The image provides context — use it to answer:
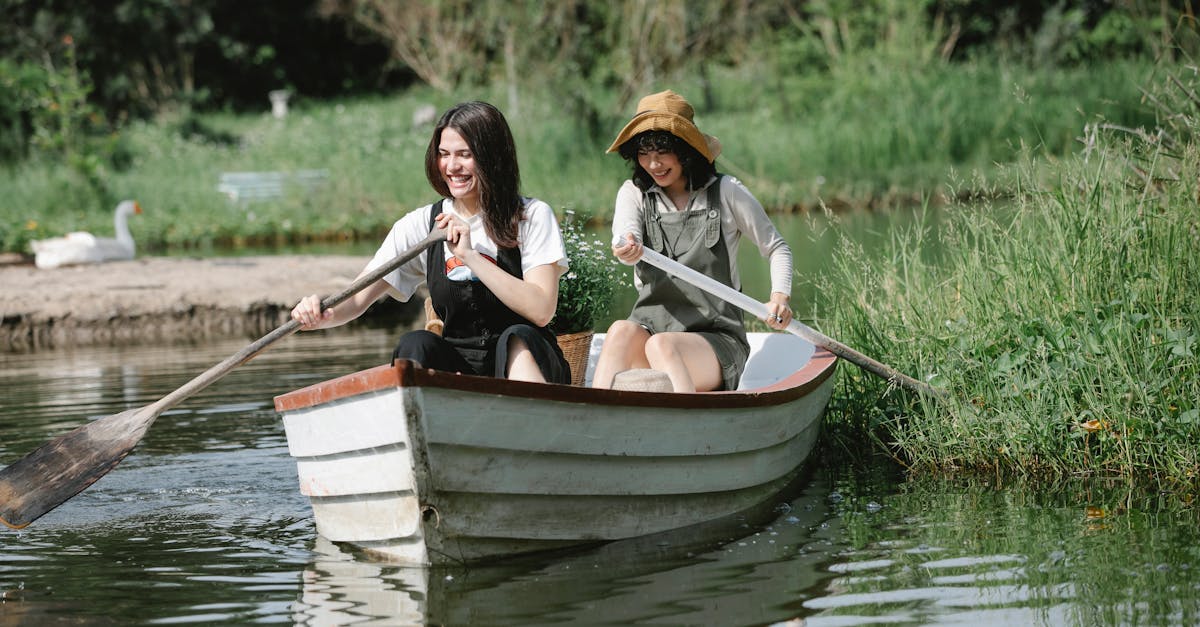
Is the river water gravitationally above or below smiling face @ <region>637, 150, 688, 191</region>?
below

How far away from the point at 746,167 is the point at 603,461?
1386 cm

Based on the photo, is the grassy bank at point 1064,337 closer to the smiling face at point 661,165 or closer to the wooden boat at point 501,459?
the wooden boat at point 501,459

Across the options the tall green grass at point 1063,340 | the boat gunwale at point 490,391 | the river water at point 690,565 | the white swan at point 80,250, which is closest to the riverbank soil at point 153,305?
the white swan at point 80,250

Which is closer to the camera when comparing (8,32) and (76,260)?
(76,260)

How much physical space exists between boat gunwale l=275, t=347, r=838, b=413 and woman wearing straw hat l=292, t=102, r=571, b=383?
1.06ft

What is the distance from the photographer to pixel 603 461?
455 centimetres

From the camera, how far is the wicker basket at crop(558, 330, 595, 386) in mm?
5879

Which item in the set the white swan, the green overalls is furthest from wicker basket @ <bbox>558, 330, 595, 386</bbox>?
the white swan

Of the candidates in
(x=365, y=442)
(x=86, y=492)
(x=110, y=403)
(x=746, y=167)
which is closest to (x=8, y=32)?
(x=746, y=167)

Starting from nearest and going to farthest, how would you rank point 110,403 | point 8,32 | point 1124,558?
point 1124,558 < point 110,403 < point 8,32

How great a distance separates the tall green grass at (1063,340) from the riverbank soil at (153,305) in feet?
21.5

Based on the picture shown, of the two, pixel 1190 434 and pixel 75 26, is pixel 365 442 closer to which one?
pixel 1190 434

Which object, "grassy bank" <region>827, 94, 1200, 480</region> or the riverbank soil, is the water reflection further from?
the riverbank soil

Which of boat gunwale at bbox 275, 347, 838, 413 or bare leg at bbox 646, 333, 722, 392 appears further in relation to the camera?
bare leg at bbox 646, 333, 722, 392
